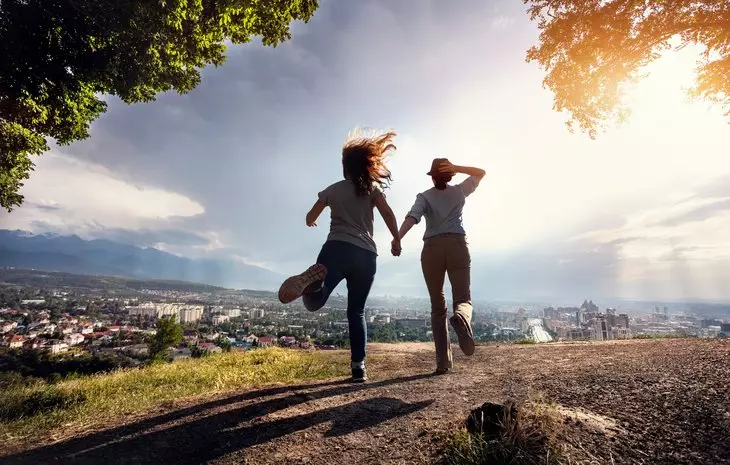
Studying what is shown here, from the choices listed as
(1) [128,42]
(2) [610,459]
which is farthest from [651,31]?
(1) [128,42]

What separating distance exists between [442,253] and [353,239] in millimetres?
1210

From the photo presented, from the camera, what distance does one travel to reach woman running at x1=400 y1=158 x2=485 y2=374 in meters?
4.38

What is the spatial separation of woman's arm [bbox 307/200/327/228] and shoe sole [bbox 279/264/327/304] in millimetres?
906

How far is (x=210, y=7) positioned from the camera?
7.79 m

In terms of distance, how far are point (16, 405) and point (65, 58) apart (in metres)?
7.33

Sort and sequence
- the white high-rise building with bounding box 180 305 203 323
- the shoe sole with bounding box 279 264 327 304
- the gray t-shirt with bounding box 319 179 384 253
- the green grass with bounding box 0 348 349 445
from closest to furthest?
the green grass with bounding box 0 348 349 445, the shoe sole with bounding box 279 264 327 304, the gray t-shirt with bounding box 319 179 384 253, the white high-rise building with bounding box 180 305 203 323

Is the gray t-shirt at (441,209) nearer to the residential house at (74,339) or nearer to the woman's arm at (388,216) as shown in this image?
the woman's arm at (388,216)

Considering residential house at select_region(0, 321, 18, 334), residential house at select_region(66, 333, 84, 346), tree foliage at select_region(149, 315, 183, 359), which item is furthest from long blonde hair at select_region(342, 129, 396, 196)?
residential house at select_region(0, 321, 18, 334)

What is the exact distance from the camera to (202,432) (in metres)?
2.51

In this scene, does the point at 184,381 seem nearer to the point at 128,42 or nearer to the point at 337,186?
the point at 337,186

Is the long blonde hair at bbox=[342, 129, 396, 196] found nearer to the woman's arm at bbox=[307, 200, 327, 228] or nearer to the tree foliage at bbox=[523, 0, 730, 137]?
the woman's arm at bbox=[307, 200, 327, 228]

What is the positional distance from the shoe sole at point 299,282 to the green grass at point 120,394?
1.31 meters

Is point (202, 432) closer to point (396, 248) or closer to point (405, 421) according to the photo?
point (405, 421)

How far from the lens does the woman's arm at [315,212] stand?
173 inches
